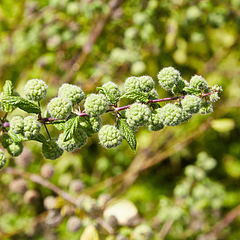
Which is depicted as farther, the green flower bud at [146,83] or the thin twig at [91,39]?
the thin twig at [91,39]

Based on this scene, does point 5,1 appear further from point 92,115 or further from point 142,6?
point 92,115

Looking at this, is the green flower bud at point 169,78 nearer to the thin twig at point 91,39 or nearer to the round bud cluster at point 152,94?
the round bud cluster at point 152,94

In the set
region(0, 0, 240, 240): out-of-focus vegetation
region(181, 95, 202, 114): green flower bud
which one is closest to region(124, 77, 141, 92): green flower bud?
region(181, 95, 202, 114): green flower bud

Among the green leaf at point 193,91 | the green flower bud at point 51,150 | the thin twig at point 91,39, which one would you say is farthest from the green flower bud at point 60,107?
the thin twig at point 91,39

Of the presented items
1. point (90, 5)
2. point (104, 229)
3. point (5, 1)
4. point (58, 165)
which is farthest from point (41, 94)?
point (5, 1)

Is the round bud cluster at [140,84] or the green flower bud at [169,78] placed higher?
the round bud cluster at [140,84]

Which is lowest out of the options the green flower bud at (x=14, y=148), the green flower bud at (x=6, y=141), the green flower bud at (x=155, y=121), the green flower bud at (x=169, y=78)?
the green flower bud at (x=155, y=121)
